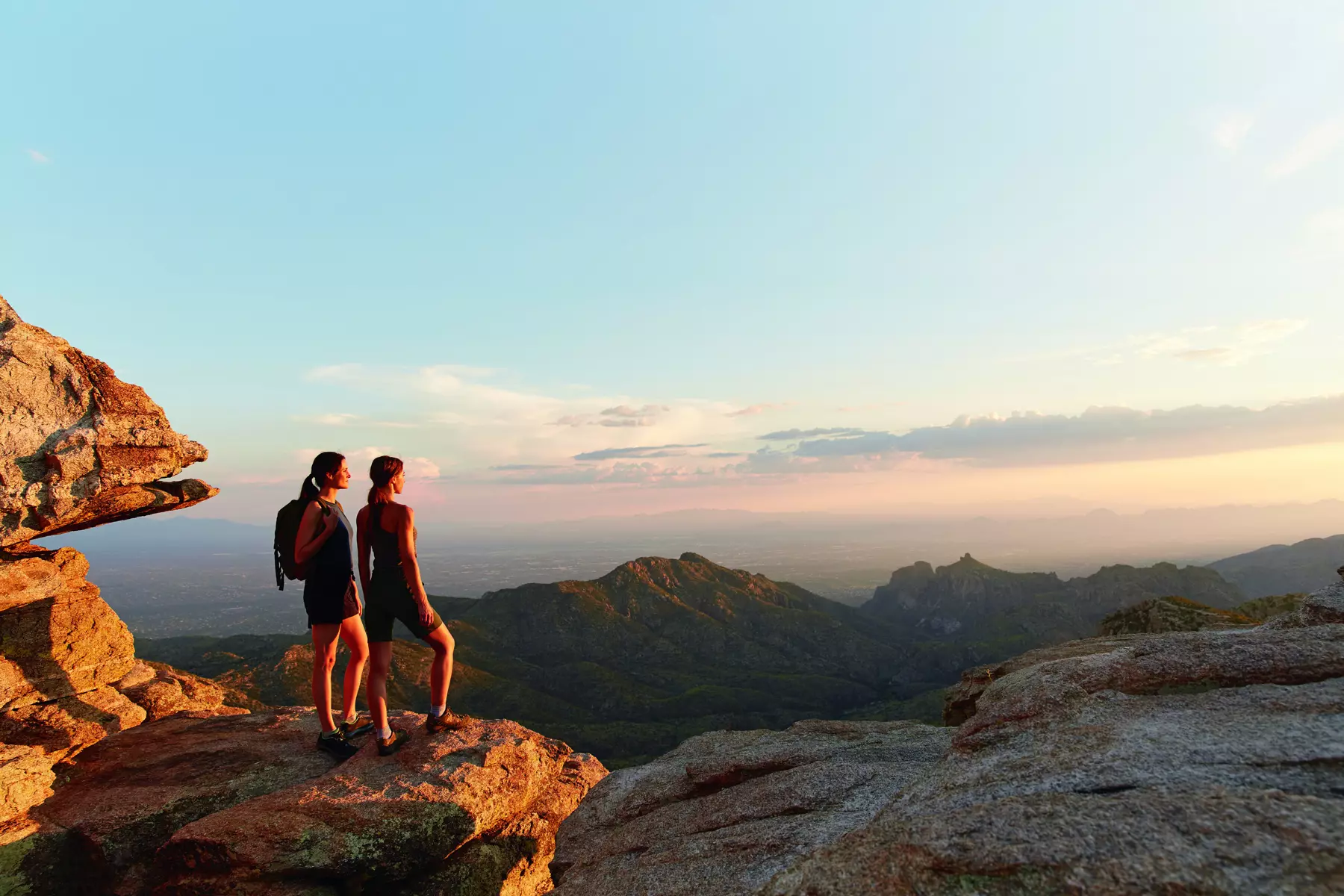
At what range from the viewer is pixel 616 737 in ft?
620

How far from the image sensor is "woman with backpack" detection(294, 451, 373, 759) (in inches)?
541

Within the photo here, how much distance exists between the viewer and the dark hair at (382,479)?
43.7 ft

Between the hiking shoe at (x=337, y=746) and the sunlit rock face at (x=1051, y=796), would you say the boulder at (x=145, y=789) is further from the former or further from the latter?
the sunlit rock face at (x=1051, y=796)

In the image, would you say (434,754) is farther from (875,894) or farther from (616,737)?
(616,737)

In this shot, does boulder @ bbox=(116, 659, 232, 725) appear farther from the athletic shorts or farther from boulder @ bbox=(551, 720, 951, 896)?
boulder @ bbox=(551, 720, 951, 896)

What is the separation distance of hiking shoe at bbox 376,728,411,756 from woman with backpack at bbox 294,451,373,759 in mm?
1504

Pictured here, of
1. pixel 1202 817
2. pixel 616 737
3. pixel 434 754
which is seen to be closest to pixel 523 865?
pixel 434 754

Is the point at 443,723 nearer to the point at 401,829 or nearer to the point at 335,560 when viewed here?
the point at 401,829

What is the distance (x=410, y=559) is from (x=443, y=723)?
512cm

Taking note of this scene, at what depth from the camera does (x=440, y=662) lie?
14.6m

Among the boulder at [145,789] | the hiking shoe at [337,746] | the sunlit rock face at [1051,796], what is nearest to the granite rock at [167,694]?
the boulder at [145,789]

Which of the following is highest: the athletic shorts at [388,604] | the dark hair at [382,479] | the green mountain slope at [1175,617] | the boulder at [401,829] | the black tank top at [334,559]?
the dark hair at [382,479]

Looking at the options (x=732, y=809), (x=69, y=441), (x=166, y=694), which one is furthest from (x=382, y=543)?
(x=166, y=694)

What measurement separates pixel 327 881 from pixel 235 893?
1520mm
